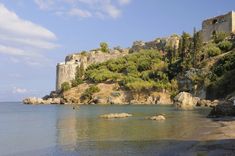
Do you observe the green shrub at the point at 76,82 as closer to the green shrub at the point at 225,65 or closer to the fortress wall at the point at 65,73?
the fortress wall at the point at 65,73

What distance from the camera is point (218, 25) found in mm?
99688

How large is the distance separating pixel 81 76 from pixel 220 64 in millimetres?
43727

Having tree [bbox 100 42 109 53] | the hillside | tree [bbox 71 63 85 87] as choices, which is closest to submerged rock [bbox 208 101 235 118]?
the hillside

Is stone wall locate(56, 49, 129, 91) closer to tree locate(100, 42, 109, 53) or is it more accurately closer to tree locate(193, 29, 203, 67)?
tree locate(100, 42, 109, 53)

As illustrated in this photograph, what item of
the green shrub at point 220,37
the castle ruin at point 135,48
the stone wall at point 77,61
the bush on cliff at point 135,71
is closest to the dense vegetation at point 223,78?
the green shrub at point 220,37

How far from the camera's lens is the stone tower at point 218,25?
95.8 metres

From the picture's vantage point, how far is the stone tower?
95.8 m

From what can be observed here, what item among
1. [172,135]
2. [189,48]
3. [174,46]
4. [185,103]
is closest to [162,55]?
[174,46]

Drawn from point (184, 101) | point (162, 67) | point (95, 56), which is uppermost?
point (95, 56)

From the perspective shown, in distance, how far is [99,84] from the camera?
102875 mm

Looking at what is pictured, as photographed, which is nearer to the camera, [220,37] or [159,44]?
[220,37]

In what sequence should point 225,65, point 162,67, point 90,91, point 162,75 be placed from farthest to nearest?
point 162,67 → point 90,91 → point 162,75 → point 225,65

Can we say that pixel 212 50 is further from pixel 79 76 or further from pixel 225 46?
pixel 79 76

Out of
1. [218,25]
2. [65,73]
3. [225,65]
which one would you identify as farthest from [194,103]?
[65,73]
